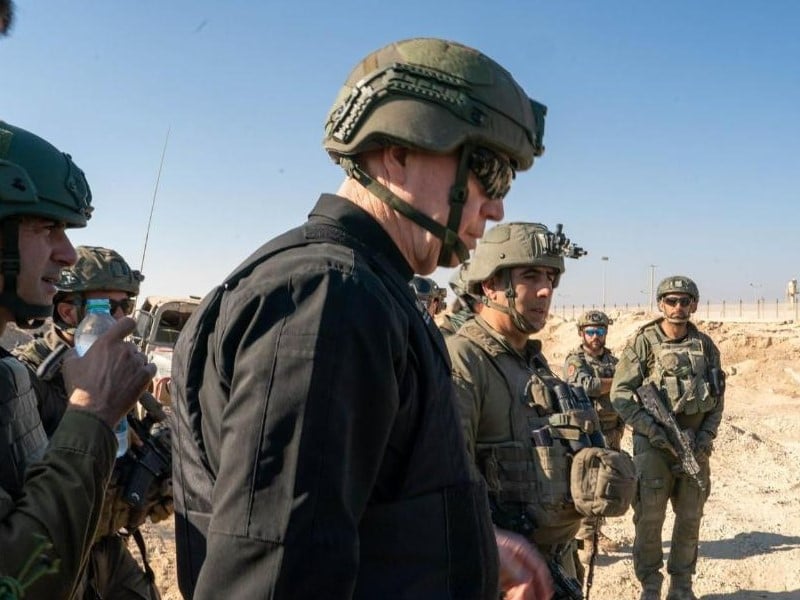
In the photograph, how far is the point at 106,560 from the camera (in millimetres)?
3150

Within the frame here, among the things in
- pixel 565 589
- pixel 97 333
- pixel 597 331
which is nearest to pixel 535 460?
pixel 565 589

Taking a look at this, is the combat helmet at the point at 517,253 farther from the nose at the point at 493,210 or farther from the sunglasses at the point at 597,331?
the sunglasses at the point at 597,331

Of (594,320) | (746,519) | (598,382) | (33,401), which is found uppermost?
(594,320)

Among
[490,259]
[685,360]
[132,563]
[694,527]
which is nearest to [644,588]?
[694,527]

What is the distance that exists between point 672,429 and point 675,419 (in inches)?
10.7

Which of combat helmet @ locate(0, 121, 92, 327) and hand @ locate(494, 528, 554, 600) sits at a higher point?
combat helmet @ locate(0, 121, 92, 327)

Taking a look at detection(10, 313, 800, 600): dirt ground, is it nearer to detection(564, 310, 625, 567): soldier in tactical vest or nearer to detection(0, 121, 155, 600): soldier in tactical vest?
detection(564, 310, 625, 567): soldier in tactical vest

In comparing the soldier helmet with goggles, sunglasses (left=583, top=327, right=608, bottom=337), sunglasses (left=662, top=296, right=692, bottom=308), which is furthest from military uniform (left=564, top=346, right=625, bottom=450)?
the soldier helmet with goggles

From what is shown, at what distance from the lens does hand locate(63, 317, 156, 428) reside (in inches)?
73.4

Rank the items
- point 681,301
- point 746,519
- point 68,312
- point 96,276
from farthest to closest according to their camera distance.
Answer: point 746,519, point 681,301, point 96,276, point 68,312

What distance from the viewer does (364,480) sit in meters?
1.24

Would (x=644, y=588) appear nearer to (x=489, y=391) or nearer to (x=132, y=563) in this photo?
(x=489, y=391)

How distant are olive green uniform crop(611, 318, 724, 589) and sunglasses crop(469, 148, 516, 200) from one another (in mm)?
5675

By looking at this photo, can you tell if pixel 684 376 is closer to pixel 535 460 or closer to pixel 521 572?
pixel 535 460
